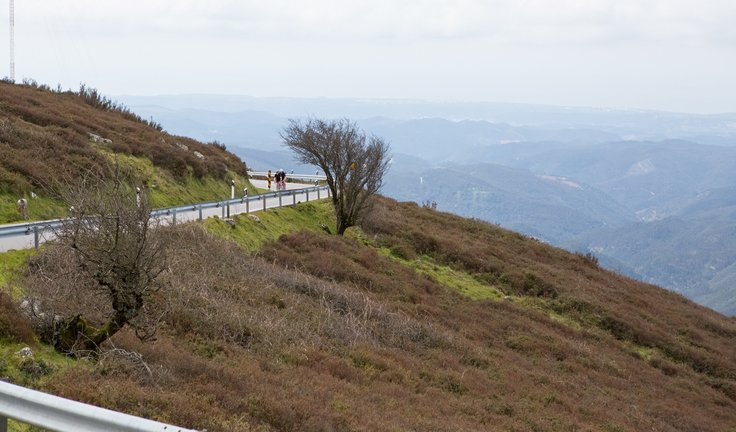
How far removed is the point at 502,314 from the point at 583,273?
47.7 feet

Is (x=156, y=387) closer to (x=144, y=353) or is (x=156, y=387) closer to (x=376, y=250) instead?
(x=144, y=353)

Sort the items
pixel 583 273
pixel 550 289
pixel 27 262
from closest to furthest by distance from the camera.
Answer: pixel 27 262
pixel 550 289
pixel 583 273

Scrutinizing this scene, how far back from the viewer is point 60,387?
25.9 feet

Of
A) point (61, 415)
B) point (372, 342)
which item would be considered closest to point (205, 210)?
point (372, 342)

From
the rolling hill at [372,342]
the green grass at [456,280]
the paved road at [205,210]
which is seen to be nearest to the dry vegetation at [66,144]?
the rolling hill at [372,342]

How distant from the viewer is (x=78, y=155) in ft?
86.8

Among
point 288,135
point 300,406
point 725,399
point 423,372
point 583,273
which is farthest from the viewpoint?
point 583,273

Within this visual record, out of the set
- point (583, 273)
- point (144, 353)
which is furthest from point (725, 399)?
point (144, 353)

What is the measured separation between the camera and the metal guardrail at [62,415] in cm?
476

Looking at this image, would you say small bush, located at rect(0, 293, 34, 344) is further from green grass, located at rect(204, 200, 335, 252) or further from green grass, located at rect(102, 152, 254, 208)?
green grass, located at rect(102, 152, 254, 208)

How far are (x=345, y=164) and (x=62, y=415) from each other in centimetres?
2713

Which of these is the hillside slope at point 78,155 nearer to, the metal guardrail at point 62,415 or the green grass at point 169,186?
the green grass at point 169,186

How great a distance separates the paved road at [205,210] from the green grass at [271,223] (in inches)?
20.1

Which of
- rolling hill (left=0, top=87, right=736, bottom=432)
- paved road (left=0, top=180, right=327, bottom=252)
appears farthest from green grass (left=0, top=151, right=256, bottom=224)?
paved road (left=0, top=180, right=327, bottom=252)
